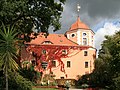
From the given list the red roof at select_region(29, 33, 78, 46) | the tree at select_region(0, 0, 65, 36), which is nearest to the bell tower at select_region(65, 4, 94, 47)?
the red roof at select_region(29, 33, 78, 46)

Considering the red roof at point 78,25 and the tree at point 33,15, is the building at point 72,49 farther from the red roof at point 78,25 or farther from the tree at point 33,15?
the tree at point 33,15

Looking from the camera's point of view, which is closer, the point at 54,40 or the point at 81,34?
the point at 54,40

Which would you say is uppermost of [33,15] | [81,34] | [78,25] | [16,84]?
[78,25]

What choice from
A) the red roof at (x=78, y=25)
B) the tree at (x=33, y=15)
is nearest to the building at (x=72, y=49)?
the red roof at (x=78, y=25)

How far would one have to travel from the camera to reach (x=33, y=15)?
113ft

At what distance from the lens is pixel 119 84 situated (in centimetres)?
3462

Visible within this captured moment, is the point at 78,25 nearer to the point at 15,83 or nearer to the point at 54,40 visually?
the point at 54,40

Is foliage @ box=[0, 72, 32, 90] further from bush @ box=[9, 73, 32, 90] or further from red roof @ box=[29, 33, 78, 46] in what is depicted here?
red roof @ box=[29, 33, 78, 46]

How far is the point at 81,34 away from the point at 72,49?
15.7 feet

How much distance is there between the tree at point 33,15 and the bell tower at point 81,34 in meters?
32.2

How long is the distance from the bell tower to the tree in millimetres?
32206

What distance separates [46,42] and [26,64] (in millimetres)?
7537

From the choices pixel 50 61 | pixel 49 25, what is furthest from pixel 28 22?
pixel 50 61

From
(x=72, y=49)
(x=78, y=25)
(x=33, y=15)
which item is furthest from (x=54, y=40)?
(x=33, y=15)
